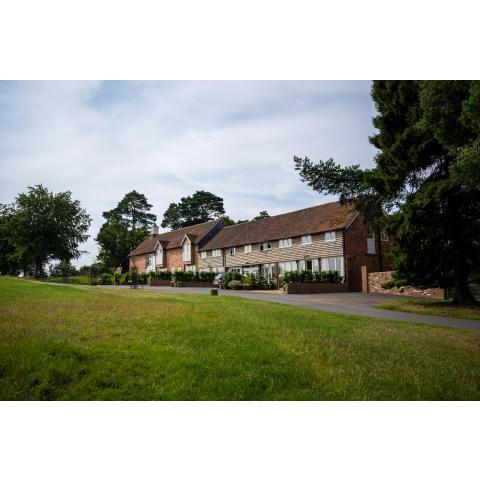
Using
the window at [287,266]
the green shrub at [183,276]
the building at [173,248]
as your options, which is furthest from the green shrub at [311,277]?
the building at [173,248]

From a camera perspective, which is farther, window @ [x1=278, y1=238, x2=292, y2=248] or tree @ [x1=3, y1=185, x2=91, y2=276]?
window @ [x1=278, y1=238, x2=292, y2=248]

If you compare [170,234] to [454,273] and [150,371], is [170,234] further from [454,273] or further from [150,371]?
[150,371]

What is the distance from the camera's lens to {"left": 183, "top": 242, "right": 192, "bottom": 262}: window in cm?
4270

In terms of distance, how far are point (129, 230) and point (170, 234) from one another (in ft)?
17.9

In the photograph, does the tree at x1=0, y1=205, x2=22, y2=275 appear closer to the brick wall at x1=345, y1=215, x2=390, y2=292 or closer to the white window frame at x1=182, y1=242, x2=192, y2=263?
the brick wall at x1=345, y1=215, x2=390, y2=292

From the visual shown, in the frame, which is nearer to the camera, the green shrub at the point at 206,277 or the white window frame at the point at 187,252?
the green shrub at the point at 206,277

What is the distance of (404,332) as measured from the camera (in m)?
8.83

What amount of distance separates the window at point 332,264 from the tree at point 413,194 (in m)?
11.4

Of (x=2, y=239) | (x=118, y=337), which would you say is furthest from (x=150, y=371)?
(x=2, y=239)

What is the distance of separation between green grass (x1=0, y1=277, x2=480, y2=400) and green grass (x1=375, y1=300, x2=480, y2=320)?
5.41 metres

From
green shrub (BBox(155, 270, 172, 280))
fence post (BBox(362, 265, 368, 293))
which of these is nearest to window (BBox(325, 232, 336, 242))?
fence post (BBox(362, 265, 368, 293))

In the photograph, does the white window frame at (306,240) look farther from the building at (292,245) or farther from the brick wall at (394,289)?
the brick wall at (394,289)

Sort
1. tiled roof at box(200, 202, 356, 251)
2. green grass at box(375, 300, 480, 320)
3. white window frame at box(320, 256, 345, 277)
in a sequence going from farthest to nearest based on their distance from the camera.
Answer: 1. tiled roof at box(200, 202, 356, 251)
2. white window frame at box(320, 256, 345, 277)
3. green grass at box(375, 300, 480, 320)

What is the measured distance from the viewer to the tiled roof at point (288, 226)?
94.1ft
